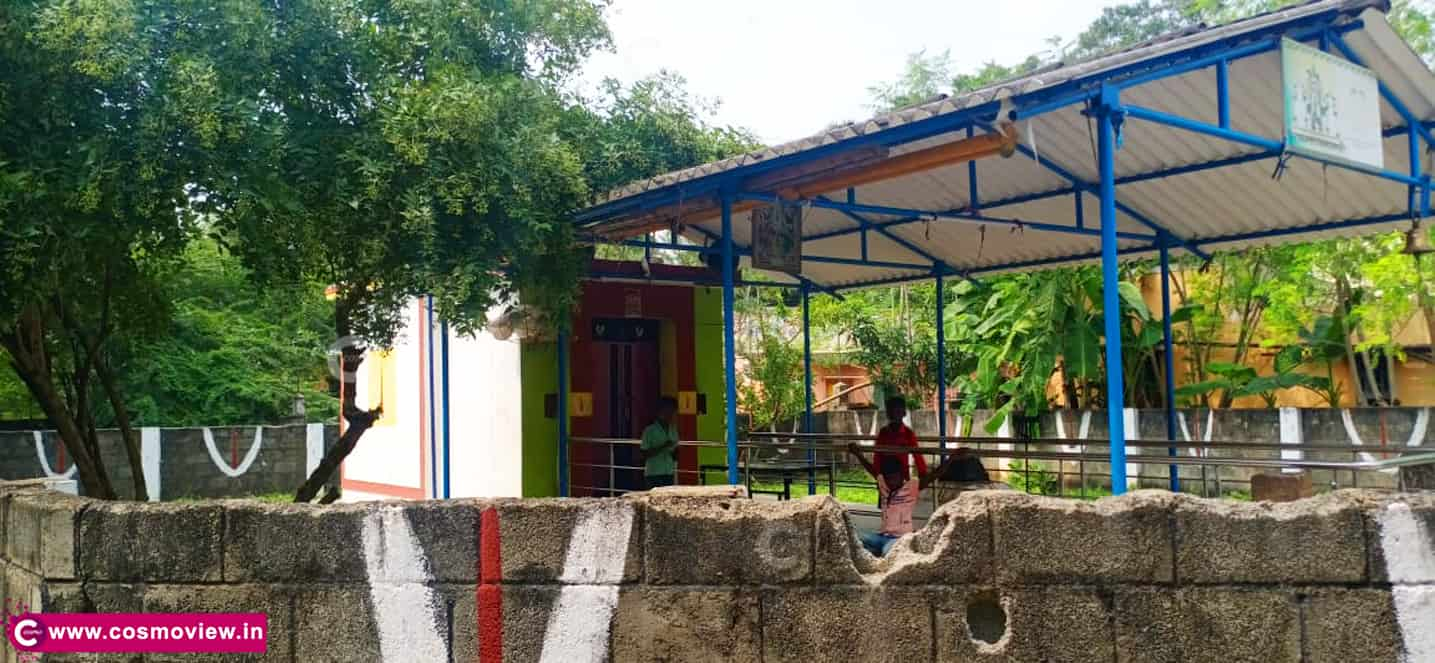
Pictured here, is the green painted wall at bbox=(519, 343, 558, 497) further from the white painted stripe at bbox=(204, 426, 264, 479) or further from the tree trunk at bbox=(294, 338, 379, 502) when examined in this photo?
the white painted stripe at bbox=(204, 426, 264, 479)

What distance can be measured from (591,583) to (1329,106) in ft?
17.2

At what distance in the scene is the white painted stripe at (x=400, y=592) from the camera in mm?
3805

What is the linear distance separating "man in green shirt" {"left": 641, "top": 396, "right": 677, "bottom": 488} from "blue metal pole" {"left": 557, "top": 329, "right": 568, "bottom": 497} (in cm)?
129

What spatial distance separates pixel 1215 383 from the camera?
15.4 metres

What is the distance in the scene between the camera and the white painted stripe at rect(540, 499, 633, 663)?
3.69 meters

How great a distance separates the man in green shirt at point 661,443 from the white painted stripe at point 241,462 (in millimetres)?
9384

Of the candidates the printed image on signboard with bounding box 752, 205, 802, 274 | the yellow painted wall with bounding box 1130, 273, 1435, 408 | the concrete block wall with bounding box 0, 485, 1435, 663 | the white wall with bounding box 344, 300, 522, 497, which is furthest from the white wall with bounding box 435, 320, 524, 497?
the yellow painted wall with bounding box 1130, 273, 1435, 408

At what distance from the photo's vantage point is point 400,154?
641 cm

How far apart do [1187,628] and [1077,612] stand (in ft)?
1.08

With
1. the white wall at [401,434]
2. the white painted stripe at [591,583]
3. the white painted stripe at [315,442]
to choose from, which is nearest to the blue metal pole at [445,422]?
the white wall at [401,434]

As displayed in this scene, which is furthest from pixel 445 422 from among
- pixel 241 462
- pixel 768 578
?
pixel 241 462

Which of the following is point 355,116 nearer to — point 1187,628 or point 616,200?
point 616,200

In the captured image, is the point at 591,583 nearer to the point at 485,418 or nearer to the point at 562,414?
the point at 562,414

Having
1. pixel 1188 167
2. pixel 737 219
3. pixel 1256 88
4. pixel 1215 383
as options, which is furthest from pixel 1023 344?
pixel 1256 88
